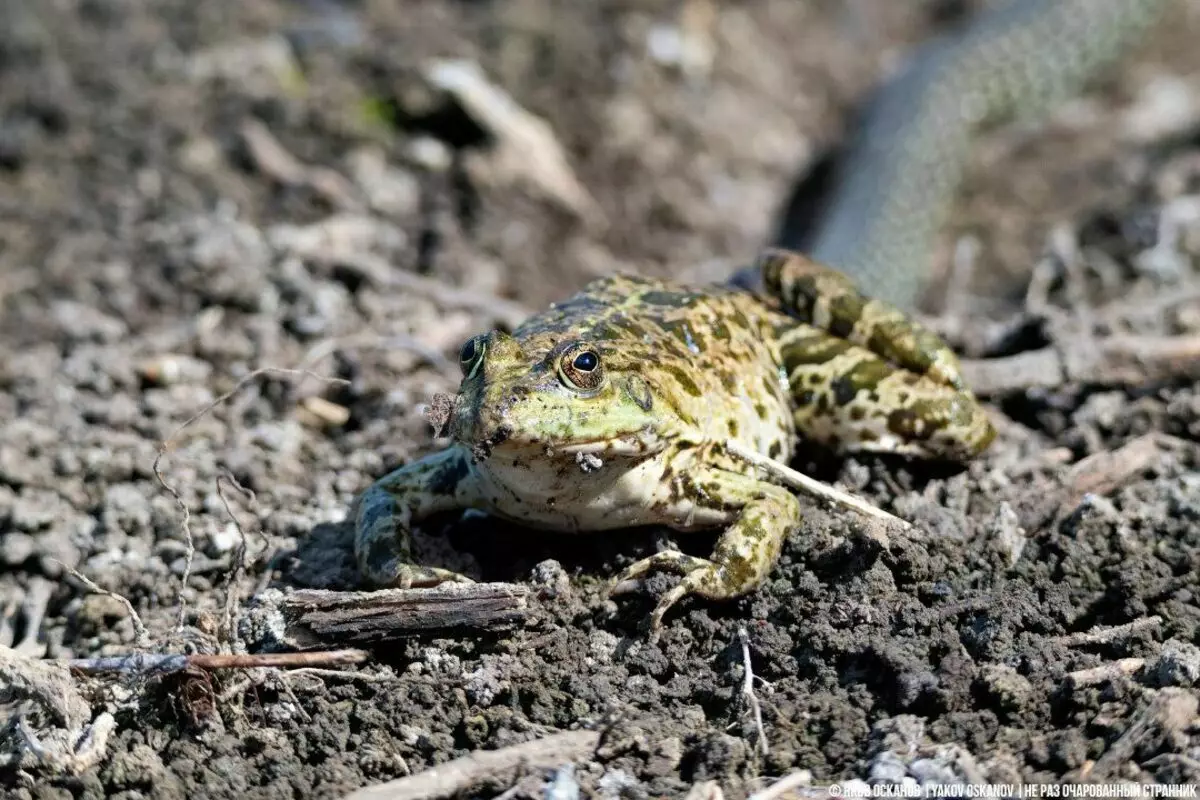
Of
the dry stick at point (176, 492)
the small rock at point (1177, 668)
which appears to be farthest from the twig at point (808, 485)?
the dry stick at point (176, 492)

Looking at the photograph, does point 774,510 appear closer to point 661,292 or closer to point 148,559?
point 661,292

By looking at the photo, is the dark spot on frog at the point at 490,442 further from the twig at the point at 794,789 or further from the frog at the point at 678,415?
the twig at the point at 794,789

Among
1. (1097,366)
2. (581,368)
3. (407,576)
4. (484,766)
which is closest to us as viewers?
(484,766)

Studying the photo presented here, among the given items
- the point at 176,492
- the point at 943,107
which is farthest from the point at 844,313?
the point at 943,107

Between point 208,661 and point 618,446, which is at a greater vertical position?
point 618,446

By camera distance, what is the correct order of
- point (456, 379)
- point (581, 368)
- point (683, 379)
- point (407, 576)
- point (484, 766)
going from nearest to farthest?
1. point (484, 766)
2. point (581, 368)
3. point (407, 576)
4. point (683, 379)
5. point (456, 379)

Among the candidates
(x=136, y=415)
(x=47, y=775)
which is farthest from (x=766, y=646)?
(x=136, y=415)

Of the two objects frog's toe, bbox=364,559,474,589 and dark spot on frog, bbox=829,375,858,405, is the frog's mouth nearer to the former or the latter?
frog's toe, bbox=364,559,474,589

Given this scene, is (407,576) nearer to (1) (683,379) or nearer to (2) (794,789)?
(1) (683,379)
